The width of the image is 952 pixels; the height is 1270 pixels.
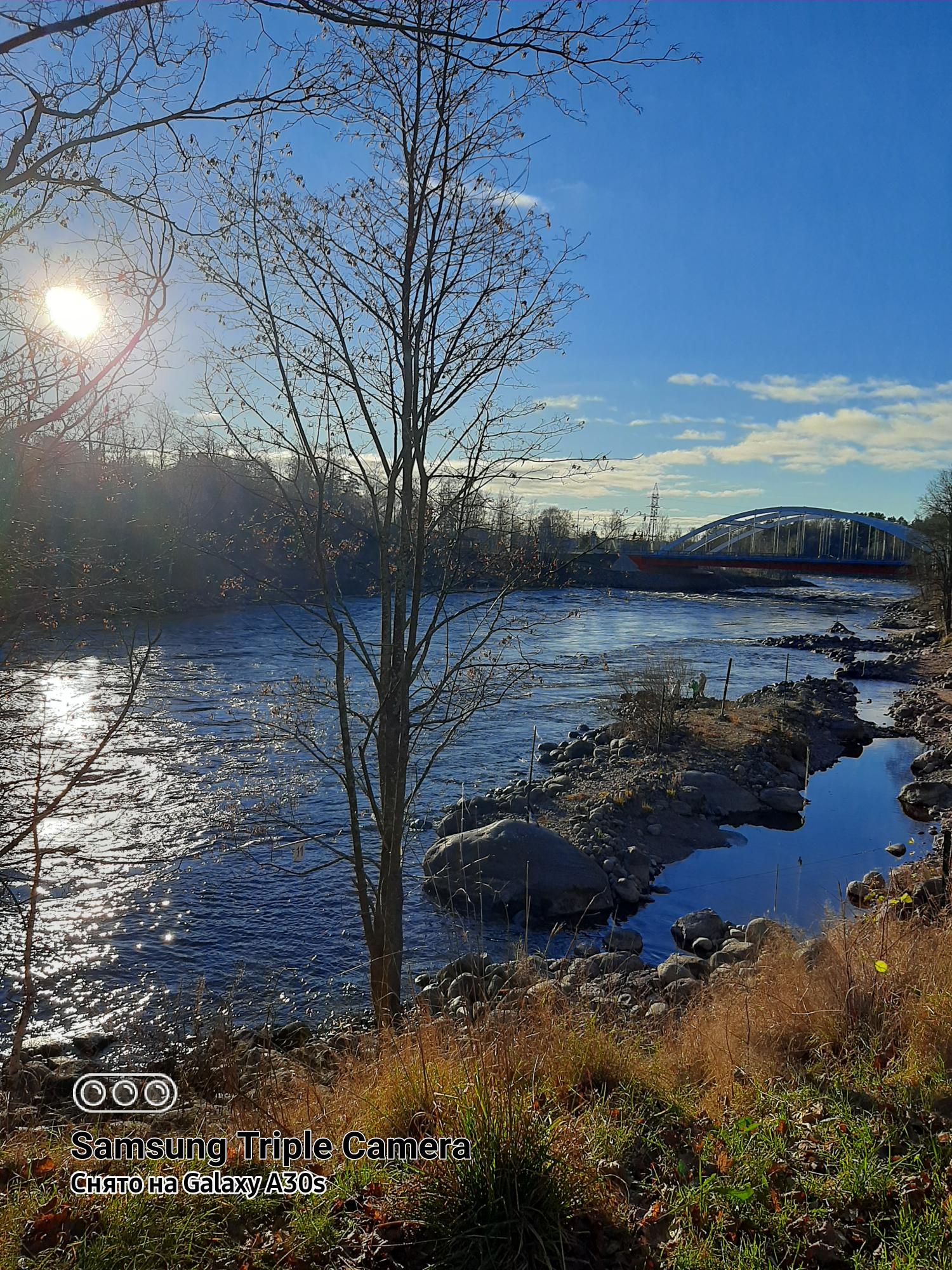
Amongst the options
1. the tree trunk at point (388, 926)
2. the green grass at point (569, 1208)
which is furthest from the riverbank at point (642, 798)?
the green grass at point (569, 1208)

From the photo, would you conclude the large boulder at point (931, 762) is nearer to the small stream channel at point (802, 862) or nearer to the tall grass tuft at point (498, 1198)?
the small stream channel at point (802, 862)

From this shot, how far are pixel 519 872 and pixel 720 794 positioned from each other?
5.67 metres

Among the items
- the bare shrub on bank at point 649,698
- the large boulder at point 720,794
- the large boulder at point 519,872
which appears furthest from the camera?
the bare shrub on bank at point 649,698

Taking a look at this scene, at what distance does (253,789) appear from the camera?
13.4 m

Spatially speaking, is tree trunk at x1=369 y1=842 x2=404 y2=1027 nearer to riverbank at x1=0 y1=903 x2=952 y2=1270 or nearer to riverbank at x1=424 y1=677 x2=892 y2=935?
riverbank at x1=0 y1=903 x2=952 y2=1270

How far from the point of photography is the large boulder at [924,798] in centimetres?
1423

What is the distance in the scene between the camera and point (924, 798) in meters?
14.6

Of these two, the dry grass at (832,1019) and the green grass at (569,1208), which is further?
the dry grass at (832,1019)

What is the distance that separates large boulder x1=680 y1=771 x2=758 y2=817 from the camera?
14.2 m

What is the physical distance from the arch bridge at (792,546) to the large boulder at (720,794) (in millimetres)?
54937

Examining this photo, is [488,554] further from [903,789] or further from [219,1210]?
[903,789]

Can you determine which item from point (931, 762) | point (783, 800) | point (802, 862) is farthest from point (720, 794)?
point (931, 762)

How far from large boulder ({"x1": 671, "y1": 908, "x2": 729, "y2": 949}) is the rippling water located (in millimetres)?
198

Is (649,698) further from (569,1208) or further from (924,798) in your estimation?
(569,1208)
